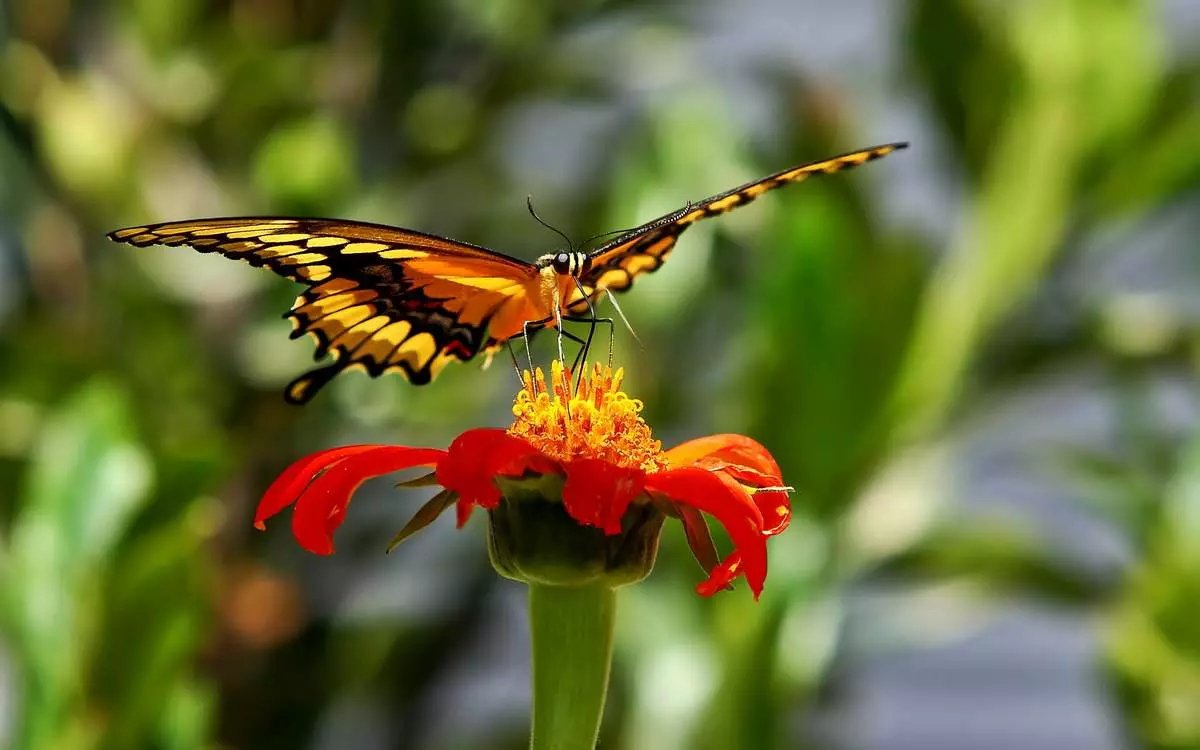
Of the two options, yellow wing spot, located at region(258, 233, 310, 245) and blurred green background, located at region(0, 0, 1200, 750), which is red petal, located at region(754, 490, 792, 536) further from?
blurred green background, located at region(0, 0, 1200, 750)

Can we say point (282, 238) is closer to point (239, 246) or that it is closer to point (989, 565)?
point (239, 246)

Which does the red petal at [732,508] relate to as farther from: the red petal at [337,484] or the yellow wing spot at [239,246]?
the yellow wing spot at [239,246]

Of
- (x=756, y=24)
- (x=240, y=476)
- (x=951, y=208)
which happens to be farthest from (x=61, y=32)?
(x=756, y=24)

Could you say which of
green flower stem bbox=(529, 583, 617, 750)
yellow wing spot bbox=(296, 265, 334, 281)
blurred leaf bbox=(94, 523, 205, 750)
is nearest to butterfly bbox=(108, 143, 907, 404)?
yellow wing spot bbox=(296, 265, 334, 281)

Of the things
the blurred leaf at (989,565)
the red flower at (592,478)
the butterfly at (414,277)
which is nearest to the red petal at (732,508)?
the red flower at (592,478)

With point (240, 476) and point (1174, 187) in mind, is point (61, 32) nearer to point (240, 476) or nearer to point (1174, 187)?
point (240, 476)

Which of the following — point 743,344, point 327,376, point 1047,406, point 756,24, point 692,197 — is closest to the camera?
point 327,376
